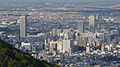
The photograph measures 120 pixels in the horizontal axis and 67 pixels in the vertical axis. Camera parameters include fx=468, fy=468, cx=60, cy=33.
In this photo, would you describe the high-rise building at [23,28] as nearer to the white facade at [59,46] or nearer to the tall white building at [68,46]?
the white facade at [59,46]

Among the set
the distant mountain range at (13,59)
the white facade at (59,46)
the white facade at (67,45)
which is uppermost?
the distant mountain range at (13,59)

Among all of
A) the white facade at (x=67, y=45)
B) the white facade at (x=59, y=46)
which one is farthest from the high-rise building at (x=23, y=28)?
the white facade at (x=67, y=45)

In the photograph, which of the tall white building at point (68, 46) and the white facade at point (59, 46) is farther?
the white facade at point (59, 46)

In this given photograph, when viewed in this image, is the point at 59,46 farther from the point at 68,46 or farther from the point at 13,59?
the point at 13,59

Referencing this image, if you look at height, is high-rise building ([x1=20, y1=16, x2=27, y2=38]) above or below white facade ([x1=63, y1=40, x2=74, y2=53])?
below

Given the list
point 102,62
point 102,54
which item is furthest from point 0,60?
point 102,54

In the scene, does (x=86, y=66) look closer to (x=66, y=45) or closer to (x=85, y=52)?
(x=85, y=52)

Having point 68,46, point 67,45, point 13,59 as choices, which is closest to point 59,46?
point 67,45

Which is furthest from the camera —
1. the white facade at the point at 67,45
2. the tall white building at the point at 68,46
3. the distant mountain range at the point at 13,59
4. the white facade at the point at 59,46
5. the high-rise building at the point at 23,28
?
the high-rise building at the point at 23,28

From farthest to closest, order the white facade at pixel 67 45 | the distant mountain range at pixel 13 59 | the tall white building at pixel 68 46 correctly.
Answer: the white facade at pixel 67 45 → the tall white building at pixel 68 46 → the distant mountain range at pixel 13 59

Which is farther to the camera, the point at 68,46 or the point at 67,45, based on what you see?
the point at 67,45

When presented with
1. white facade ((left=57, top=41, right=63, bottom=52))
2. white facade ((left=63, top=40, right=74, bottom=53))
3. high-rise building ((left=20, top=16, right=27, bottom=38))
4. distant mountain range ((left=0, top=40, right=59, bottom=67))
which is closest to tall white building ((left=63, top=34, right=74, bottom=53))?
white facade ((left=63, top=40, right=74, bottom=53))

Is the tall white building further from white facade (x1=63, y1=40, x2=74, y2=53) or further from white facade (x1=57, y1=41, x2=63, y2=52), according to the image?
white facade (x1=57, y1=41, x2=63, y2=52)
